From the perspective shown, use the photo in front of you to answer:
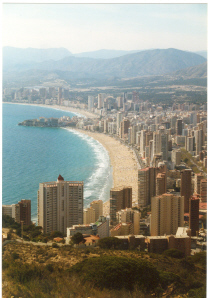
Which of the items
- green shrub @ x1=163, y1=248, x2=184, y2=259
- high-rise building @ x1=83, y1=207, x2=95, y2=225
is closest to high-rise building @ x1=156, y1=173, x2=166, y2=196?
high-rise building @ x1=83, y1=207, x2=95, y2=225

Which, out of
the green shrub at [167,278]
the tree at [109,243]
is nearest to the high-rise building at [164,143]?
the tree at [109,243]

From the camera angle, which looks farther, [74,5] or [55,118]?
[55,118]

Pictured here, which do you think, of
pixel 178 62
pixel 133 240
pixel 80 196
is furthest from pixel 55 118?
pixel 133 240

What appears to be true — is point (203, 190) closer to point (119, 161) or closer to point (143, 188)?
point (143, 188)

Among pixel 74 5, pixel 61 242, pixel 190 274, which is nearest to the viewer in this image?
pixel 190 274

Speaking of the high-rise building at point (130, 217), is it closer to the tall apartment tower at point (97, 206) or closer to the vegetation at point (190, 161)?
the tall apartment tower at point (97, 206)

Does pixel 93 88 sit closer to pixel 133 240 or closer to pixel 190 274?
pixel 133 240
